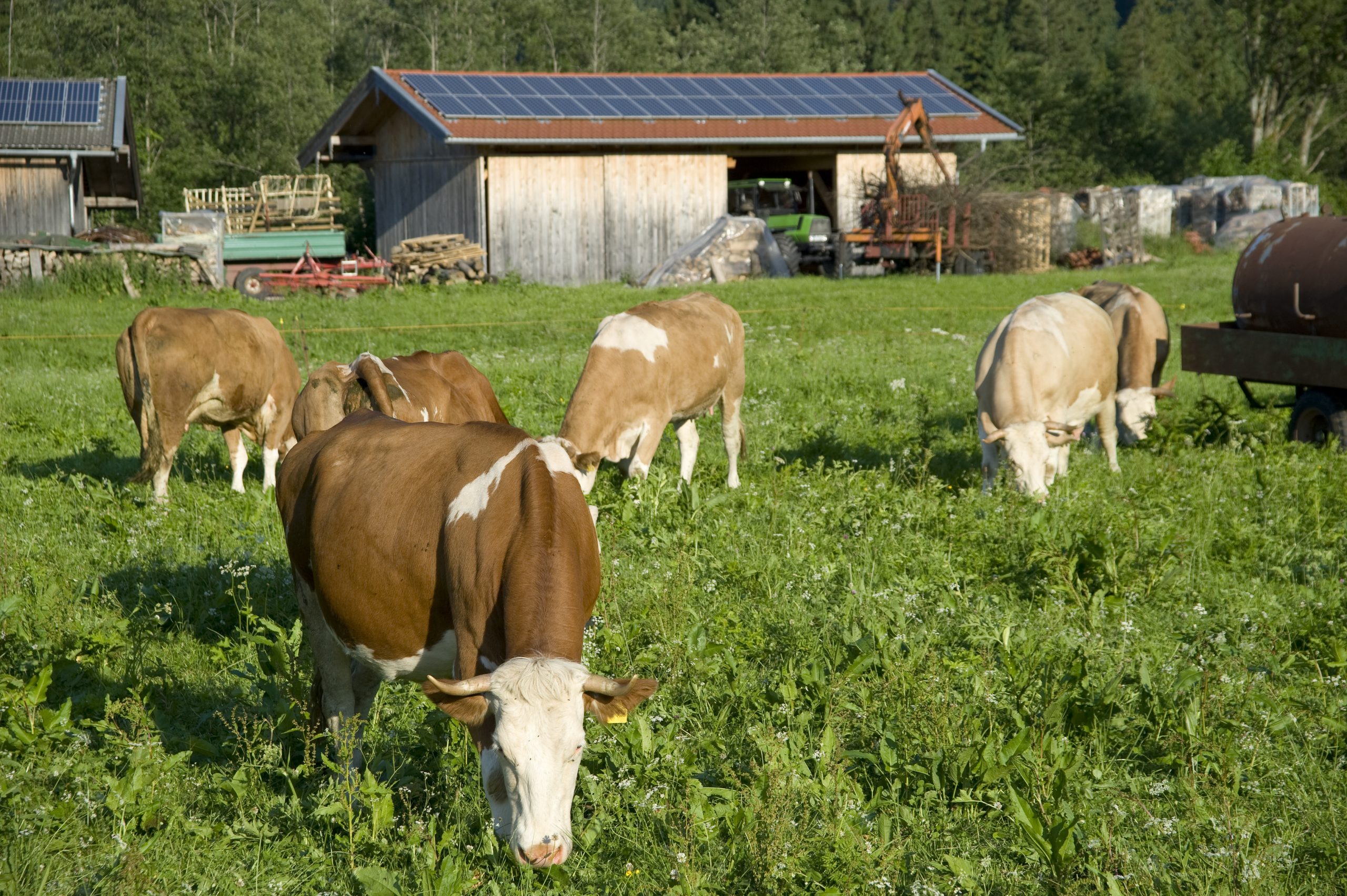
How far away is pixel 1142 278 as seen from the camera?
26625 mm

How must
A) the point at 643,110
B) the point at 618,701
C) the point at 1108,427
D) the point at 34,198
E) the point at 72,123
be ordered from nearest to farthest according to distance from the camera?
the point at 618,701 → the point at 1108,427 → the point at 34,198 → the point at 643,110 → the point at 72,123

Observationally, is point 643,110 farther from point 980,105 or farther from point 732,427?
point 732,427

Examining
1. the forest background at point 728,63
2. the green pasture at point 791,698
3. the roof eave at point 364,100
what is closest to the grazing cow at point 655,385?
the green pasture at point 791,698

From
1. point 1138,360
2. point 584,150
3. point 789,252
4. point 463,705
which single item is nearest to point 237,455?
point 463,705

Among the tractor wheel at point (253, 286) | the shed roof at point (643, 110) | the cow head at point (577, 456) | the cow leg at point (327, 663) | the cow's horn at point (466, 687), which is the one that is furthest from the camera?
the shed roof at point (643, 110)

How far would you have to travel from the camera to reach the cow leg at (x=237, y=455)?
382 inches

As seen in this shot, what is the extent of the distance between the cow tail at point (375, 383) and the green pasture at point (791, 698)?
4.00ft

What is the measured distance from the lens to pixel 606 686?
362 centimetres

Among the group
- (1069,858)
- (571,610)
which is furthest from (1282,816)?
(571,610)

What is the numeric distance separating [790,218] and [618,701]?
28.4 m

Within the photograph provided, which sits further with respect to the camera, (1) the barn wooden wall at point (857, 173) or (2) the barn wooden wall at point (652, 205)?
(1) the barn wooden wall at point (857, 173)

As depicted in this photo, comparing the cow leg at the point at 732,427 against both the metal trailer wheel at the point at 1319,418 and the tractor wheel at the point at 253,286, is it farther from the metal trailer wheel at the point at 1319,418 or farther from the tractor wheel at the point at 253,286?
the tractor wheel at the point at 253,286

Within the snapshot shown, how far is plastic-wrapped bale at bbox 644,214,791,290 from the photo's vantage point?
87.5ft

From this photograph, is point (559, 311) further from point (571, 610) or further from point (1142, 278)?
point (571, 610)
